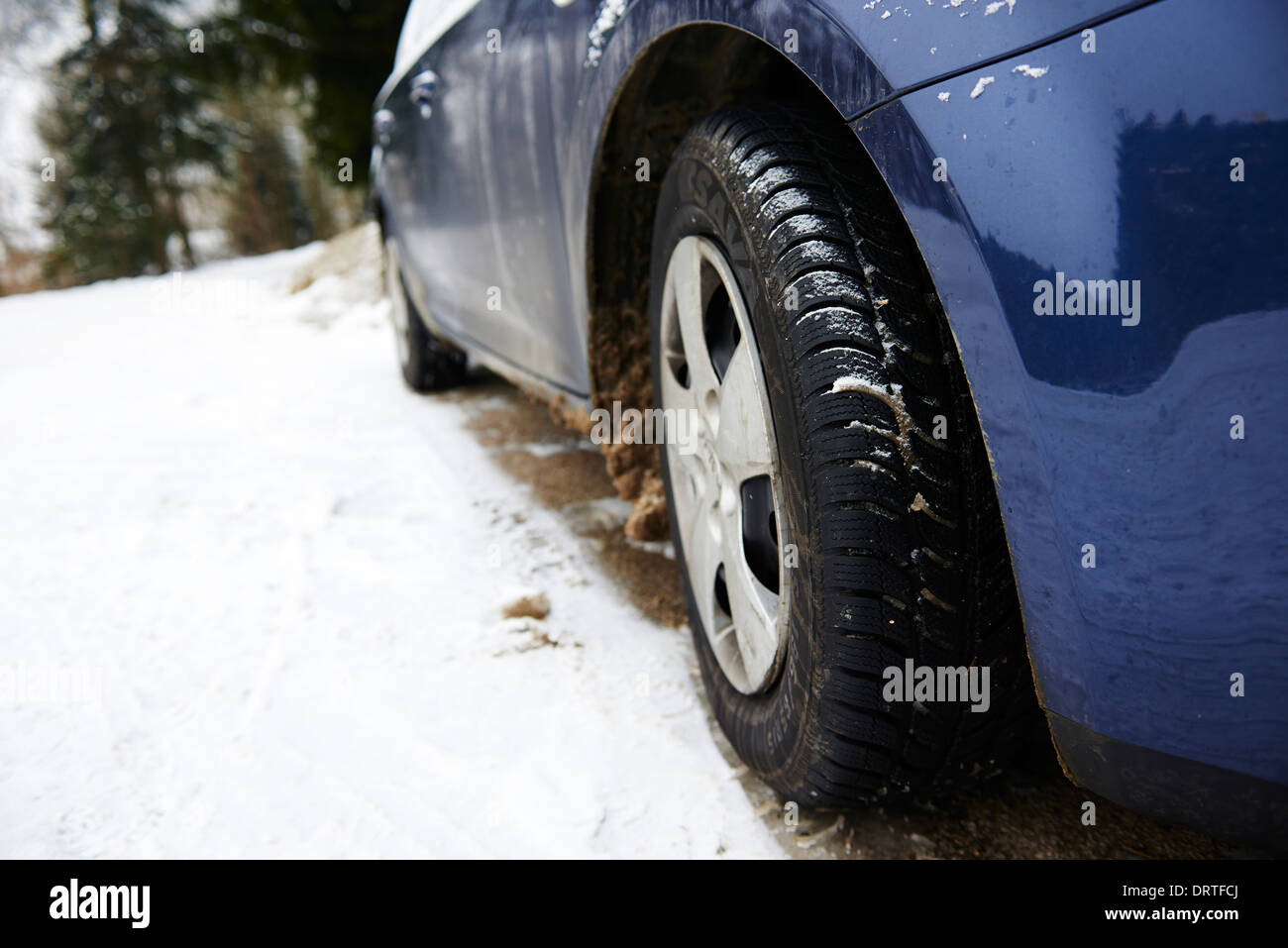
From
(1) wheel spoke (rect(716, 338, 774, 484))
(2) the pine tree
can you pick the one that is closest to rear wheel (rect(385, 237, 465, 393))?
(1) wheel spoke (rect(716, 338, 774, 484))

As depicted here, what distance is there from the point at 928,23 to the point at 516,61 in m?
1.35

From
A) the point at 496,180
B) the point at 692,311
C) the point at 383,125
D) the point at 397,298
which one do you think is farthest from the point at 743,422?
the point at 397,298

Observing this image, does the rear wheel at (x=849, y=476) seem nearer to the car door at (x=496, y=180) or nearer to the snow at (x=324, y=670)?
the snow at (x=324, y=670)

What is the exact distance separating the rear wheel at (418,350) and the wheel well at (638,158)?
2.42m

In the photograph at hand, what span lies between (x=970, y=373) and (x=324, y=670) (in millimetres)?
1500

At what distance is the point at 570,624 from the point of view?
201 cm

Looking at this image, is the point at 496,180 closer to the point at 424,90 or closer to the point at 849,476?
the point at 424,90

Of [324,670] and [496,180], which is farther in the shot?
[496,180]

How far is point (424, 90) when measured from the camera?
9.38ft

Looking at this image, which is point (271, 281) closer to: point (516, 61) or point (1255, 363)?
point (516, 61)

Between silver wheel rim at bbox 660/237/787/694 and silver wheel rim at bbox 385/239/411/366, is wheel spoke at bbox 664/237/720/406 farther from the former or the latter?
silver wheel rim at bbox 385/239/411/366

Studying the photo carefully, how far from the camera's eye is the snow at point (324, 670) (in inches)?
55.7
